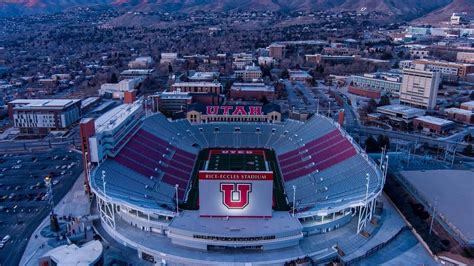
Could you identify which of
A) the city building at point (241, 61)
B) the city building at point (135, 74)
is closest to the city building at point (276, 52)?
the city building at point (241, 61)

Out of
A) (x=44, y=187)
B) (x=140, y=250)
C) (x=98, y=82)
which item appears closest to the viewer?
(x=140, y=250)

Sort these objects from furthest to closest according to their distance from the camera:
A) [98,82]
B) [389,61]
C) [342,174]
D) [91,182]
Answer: [389,61] < [98,82] < [342,174] < [91,182]

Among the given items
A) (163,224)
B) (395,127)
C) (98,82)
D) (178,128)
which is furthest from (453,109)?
(98,82)

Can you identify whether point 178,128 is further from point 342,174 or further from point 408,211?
point 408,211

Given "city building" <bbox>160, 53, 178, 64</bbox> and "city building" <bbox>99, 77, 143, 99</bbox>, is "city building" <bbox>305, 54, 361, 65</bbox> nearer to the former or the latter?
"city building" <bbox>160, 53, 178, 64</bbox>

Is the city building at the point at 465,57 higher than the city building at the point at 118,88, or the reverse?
the city building at the point at 465,57

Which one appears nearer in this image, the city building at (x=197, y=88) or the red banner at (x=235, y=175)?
the red banner at (x=235, y=175)

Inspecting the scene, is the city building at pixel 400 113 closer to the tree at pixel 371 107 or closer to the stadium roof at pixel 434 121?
the stadium roof at pixel 434 121
